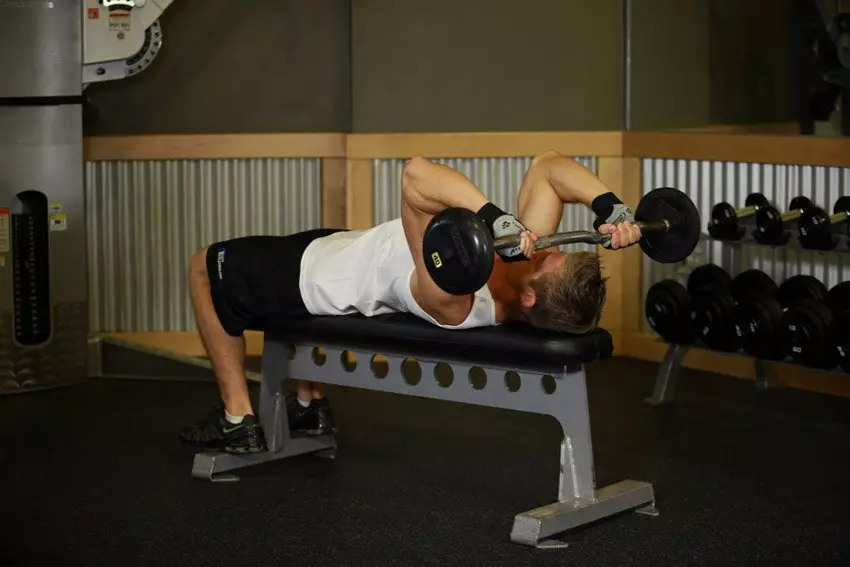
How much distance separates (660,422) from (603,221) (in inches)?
50.0

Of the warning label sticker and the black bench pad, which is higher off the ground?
the warning label sticker

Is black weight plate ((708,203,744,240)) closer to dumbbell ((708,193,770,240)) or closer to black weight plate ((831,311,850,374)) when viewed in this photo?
dumbbell ((708,193,770,240))

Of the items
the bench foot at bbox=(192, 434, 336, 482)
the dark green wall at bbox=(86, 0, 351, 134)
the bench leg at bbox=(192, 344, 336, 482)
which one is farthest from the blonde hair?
the dark green wall at bbox=(86, 0, 351, 134)

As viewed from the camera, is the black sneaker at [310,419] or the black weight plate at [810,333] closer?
the black sneaker at [310,419]

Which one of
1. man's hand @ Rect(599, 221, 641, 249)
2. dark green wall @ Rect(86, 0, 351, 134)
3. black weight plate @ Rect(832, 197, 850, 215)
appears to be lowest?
man's hand @ Rect(599, 221, 641, 249)

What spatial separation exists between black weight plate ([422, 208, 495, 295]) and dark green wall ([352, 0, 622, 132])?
222 centimetres

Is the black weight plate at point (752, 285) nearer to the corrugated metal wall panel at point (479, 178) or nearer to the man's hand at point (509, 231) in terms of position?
the corrugated metal wall panel at point (479, 178)

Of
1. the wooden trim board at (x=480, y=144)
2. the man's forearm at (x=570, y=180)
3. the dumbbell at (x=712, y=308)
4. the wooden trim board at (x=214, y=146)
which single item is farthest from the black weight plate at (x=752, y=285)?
the wooden trim board at (x=214, y=146)

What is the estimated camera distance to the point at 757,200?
4109 mm

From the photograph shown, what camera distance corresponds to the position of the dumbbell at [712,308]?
409cm

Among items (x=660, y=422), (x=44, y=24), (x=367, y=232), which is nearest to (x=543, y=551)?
(x=367, y=232)

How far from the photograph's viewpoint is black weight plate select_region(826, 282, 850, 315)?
12.3 feet

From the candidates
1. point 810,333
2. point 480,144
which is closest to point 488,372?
point 810,333

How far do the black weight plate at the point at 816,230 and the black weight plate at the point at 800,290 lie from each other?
0.42ft
